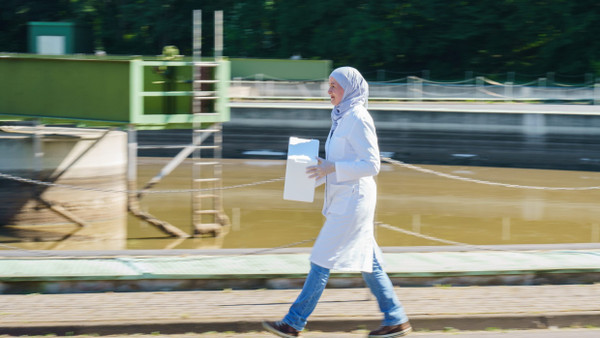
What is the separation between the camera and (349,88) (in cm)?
608

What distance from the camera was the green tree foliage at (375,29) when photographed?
4947 cm

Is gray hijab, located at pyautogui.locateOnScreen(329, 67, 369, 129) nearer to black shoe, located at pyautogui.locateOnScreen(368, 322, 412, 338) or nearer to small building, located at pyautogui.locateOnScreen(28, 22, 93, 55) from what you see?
black shoe, located at pyautogui.locateOnScreen(368, 322, 412, 338)

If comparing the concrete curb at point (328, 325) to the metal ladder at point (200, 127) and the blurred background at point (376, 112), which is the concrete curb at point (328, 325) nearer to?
the blurred background at point (376, 112)

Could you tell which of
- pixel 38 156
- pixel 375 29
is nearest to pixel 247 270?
pixel 38 156

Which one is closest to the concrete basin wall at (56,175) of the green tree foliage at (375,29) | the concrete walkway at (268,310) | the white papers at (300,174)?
the concrete walkway at (268,310)

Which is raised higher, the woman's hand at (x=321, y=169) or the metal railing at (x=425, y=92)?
the woman's hand at (x=321, y=169)

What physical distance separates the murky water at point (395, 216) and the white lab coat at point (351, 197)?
749 centimetres

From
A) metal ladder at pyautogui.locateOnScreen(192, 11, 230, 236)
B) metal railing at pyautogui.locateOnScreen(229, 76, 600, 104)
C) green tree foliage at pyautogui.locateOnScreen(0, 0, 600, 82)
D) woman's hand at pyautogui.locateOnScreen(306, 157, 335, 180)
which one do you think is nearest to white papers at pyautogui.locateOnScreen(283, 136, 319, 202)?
woman's hand at pyautogui.locateOnScreen(306, 157, 335, 180)

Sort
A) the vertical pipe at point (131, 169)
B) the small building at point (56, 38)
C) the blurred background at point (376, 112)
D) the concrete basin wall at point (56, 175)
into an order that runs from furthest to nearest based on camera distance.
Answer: the small building at point (56, 38)
the vertical pipe at point (131, 169)
the concrete basin wall at point (56, 175)
the blurred background at point (376, 112)

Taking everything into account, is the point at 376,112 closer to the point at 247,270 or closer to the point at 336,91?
the point at 247,270

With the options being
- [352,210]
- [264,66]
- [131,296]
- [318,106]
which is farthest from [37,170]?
[264,66]

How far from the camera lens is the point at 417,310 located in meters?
7.27

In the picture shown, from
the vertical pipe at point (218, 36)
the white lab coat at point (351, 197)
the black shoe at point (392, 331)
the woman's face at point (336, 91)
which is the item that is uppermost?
the vertical pipe at point (218, 36)

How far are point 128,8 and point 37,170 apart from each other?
42684mm
